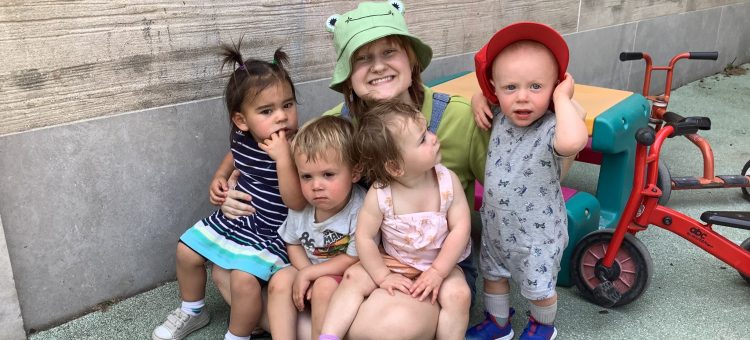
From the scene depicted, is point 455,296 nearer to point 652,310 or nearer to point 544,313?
point 544,313

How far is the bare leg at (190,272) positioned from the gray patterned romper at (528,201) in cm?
107

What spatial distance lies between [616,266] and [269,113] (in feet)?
4.72

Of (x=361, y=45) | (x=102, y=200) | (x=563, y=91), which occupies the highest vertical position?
(x=361, y=45)

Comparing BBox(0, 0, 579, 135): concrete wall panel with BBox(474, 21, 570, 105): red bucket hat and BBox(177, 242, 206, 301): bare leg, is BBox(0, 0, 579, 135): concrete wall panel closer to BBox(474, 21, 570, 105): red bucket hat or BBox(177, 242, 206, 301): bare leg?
BBox(177, 242, 206, 301): bare leg

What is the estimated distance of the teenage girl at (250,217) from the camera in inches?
80.4

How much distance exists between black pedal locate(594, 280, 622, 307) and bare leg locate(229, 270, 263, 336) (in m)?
1.29

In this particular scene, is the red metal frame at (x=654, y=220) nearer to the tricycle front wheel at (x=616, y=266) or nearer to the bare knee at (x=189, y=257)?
the tricycle front wheel at (x=616, y=266)

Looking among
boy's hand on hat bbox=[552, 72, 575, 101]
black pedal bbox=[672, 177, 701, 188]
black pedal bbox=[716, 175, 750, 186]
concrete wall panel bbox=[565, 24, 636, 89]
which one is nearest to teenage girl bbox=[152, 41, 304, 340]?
boy's hand on hat bbox=[552, 72, 575, 101]

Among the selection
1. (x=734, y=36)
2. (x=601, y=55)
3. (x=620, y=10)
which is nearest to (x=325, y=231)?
(x=601, y=55)

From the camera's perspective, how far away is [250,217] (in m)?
2.20

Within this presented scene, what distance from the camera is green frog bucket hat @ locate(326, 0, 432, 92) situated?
6.41ft

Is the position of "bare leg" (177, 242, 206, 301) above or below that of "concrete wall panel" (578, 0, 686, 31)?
below

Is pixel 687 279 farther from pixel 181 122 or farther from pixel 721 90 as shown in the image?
pixel 721 90

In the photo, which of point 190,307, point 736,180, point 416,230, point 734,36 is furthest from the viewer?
point 734,36
